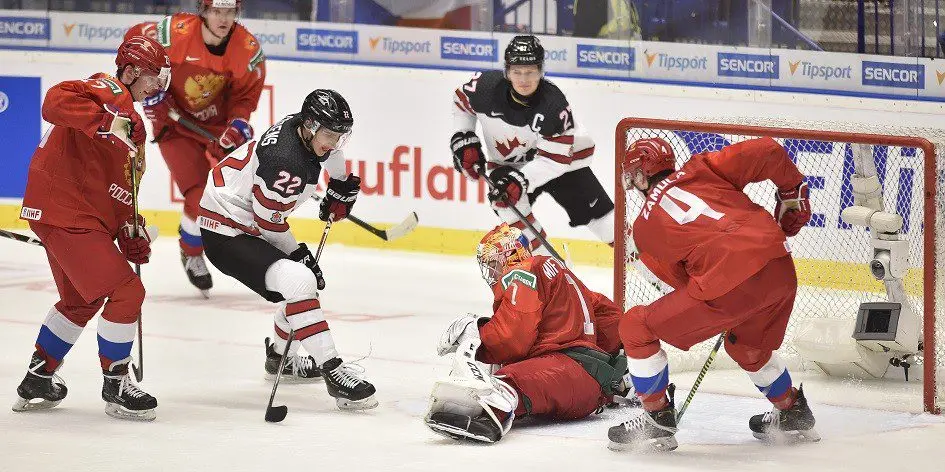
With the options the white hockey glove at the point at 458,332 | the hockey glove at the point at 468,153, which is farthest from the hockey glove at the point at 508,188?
the white hockey glove at the point at 458,332

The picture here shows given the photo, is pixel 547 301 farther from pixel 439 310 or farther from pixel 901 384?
pixel 439 310

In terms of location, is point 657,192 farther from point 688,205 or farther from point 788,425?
point 788,425

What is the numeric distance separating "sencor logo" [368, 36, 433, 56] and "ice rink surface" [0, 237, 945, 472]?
2221 mm

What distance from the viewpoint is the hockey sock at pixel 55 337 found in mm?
4926

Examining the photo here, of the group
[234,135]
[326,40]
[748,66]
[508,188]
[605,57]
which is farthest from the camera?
[326,40]

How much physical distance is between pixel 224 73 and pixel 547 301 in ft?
10.1

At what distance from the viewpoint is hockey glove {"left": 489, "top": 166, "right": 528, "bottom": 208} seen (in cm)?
652

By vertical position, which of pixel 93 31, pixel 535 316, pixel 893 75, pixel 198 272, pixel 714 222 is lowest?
pixel 535 316

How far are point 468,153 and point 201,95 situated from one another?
5.02ft

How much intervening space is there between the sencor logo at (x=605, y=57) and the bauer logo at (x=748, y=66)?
1.70 ft

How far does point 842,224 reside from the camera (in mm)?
6312

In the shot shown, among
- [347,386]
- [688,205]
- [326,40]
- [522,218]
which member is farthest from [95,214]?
[326,40]

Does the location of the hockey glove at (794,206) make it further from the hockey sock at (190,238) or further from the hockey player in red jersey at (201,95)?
the hockey sock at (190,238)

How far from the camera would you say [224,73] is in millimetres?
7332
